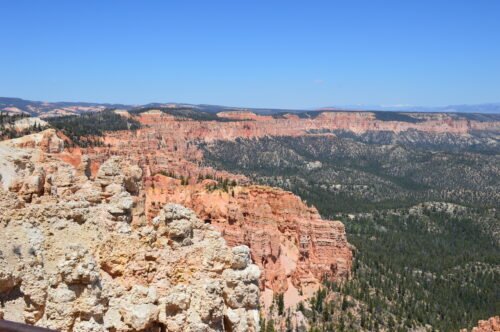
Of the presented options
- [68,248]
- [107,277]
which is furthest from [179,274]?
[68,248]

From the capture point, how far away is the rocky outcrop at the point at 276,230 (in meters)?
46.0

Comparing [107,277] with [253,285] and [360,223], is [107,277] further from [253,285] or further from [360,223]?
[360,223]

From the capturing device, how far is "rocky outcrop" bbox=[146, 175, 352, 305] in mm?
45969

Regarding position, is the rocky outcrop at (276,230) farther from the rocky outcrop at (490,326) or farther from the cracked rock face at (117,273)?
the cracked rock face at (117,273)

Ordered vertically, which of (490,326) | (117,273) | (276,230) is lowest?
(490,326)

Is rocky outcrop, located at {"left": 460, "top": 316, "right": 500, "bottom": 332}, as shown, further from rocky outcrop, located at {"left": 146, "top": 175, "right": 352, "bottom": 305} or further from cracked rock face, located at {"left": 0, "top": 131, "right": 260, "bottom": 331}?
cracked rock face, located at {"left": 0, "top": 131, "right": 260, "bottom": 331}

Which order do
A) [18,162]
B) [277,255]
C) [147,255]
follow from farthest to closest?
[277,255], [18,162], [147,255]

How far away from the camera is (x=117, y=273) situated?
1001cm

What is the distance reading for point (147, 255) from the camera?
1014 cm

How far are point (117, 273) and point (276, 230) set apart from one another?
3956cm

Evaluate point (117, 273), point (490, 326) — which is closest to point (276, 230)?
point (490, 326)

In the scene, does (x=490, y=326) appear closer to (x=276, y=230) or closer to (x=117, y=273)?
(x=276, y=230)

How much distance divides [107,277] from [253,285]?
3032 mm

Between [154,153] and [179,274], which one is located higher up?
[179,274]
